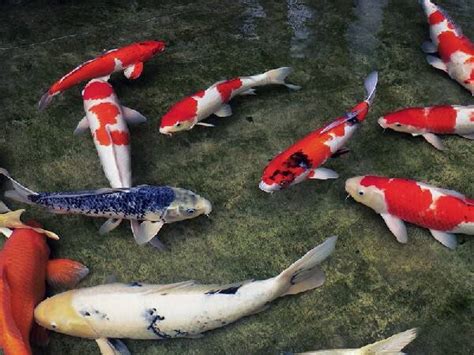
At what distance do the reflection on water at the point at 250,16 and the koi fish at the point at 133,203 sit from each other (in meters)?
2.08

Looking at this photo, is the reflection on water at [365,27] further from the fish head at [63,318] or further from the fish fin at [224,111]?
the fish head at [63,318]

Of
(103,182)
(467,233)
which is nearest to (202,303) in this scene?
(103,182)

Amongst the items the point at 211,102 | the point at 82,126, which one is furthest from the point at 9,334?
the point at 211,102

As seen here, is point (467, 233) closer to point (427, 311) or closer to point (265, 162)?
point (427, 311)

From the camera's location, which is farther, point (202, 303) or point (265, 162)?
point (265, 162)

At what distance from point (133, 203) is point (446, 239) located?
1914mm

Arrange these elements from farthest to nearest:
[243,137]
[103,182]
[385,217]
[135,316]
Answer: [243,137]
[103,182]
[385,217]
[135,316]

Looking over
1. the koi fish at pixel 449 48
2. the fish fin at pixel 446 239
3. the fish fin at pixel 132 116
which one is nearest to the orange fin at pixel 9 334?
the fish fin at pixel 132 116

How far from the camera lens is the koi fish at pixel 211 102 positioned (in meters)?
4.20

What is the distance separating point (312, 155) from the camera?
12.7 ft

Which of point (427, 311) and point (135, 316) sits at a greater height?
point (135, 316)

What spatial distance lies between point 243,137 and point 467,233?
5.46 feet

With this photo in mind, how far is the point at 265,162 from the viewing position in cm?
437

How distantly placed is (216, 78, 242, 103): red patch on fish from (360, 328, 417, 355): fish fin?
2054mm
